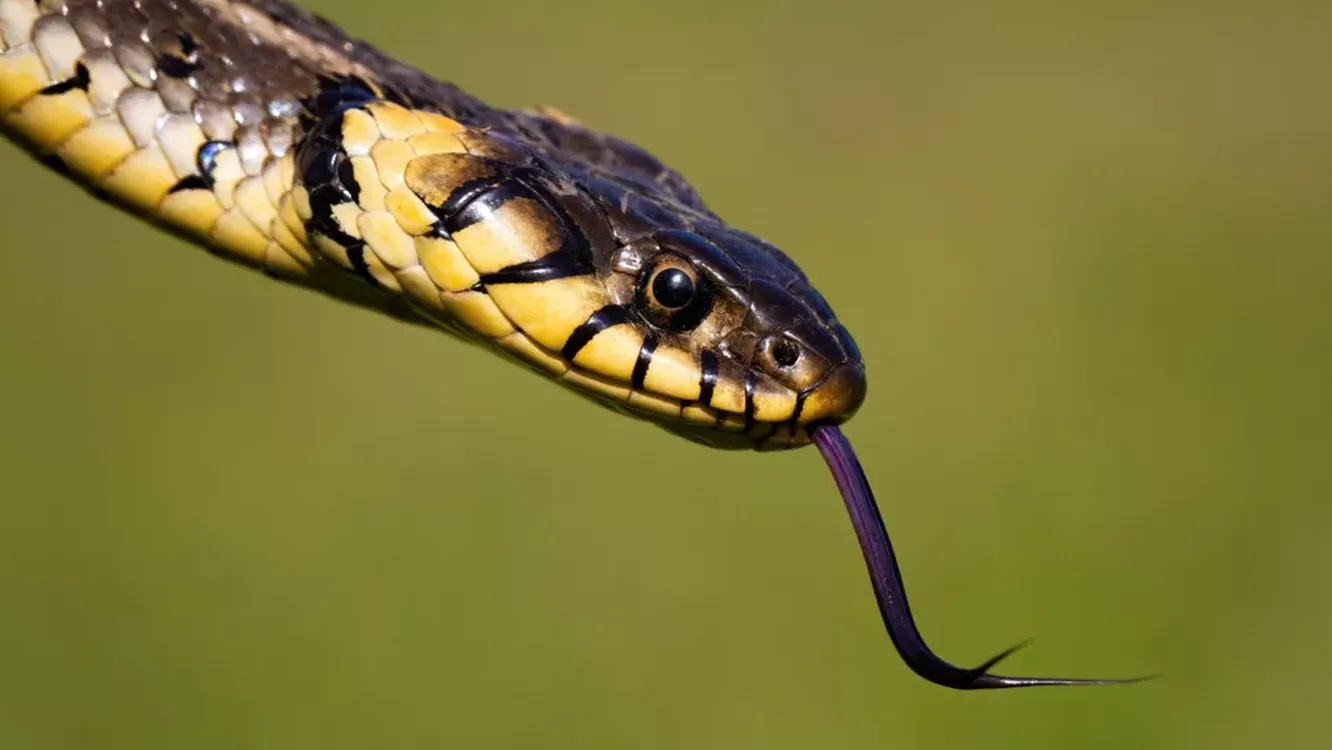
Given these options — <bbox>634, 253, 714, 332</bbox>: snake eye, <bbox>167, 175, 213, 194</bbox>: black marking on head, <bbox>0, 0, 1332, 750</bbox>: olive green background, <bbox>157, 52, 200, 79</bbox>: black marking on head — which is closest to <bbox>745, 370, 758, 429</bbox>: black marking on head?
<bbox>634, 253, 714, 332</bbox>: snake eye

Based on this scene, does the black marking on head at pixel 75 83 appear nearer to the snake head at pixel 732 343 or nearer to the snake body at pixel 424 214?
the snake body at pixel 424 214

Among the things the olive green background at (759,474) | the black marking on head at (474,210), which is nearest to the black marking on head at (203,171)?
the black marking on head at (474,210)

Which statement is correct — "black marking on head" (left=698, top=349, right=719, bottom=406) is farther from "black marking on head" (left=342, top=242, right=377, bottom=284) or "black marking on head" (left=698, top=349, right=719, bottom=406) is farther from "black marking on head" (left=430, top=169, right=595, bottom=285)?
"black marking on head" (left=342, top=242, right=377, bottom=284)

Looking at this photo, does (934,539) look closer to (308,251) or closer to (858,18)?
(308,251)

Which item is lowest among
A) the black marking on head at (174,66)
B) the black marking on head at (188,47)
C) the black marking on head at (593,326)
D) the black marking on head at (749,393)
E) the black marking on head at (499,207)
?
the black marking on head at (749,393)

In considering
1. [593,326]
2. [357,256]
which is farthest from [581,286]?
[357,256]

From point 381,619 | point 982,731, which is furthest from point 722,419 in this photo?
point 381,619

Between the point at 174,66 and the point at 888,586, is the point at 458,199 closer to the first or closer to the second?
the point at 174,66
